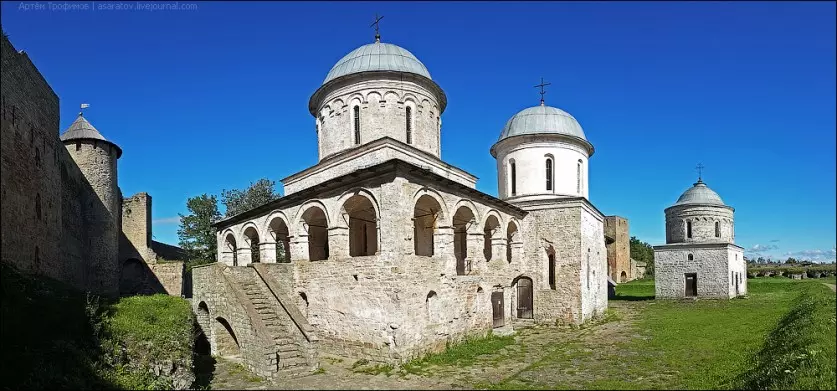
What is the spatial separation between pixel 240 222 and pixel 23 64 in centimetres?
769

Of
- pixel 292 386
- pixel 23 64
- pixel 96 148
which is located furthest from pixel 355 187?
pixel 96 148

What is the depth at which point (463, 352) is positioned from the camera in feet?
39.9

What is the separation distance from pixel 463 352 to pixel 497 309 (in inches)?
142

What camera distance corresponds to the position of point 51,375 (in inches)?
283

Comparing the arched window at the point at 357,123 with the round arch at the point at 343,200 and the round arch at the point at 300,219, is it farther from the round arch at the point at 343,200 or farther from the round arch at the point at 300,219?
the round arch at the point at 343,200

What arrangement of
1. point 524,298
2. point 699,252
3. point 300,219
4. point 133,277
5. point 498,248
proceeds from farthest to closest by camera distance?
point 699,252 → point 133,277 → point 524,298 → point 498,248 → point 300,219

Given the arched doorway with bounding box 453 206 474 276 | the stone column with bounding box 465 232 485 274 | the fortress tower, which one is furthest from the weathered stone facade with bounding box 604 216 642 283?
the fortress tower

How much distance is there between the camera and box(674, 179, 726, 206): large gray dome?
94.3 feet

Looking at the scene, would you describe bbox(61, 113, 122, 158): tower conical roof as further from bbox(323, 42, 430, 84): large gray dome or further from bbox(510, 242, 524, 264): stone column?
bbox(510, 242, 524, 264): stone column

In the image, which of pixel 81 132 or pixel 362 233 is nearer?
pixel 362 233

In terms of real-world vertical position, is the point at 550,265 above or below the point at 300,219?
below

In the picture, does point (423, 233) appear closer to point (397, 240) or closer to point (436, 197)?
point (436, 197)

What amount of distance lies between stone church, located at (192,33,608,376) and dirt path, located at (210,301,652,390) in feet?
2.04

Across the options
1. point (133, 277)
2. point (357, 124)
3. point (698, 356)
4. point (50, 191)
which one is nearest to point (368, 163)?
point (357, 124)
